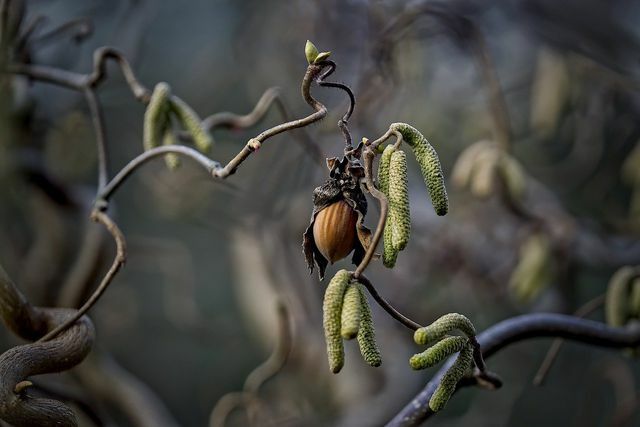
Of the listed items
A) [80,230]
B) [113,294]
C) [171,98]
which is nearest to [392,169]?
[171,98]

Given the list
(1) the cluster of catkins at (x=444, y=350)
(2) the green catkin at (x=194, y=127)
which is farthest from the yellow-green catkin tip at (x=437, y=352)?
(2) the green catkin at (x=194, y=127)

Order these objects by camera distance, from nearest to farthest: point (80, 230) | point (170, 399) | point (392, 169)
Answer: point (392, 169) → point (80, 230) → point (170, 399)

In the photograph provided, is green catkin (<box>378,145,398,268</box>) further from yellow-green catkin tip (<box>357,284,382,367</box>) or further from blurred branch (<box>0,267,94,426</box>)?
blurred branch (<box>0,267,94,426</box>)

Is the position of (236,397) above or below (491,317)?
above

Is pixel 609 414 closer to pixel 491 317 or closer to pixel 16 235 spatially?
pixel 491 317

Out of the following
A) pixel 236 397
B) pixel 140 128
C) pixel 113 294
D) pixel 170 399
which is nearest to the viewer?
pixel 236 397

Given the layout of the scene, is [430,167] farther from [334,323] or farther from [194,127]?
[194,127]

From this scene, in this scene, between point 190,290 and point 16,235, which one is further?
point 190,290

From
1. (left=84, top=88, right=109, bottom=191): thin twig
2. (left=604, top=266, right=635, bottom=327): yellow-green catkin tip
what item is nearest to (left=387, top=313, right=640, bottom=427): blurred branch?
(left=604, top=266, right=635, bottom=327): yellow-green catkin tip
